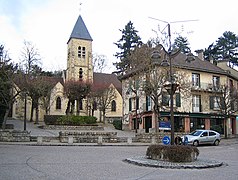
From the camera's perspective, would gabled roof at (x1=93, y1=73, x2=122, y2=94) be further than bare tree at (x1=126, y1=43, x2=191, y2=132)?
Yes

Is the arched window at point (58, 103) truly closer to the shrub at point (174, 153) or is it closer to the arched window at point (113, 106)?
the arched window at point (113, 106)

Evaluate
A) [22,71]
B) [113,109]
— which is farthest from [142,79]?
[113,109]

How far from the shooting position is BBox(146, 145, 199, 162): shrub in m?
14.3

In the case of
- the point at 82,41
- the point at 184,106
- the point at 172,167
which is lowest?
the point at 172,167

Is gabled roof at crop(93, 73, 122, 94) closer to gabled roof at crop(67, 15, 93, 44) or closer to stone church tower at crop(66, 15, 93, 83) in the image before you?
stone church tower at crop(66, 15, 93, 83)

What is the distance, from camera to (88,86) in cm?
4631

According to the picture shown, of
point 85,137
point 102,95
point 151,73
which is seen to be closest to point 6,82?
point 85,137

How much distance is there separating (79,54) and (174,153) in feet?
168

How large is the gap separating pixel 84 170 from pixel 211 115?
113 feet

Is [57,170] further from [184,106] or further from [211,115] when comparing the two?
[211,115]

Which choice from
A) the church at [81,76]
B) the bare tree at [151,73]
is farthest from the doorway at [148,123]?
the church at [81,76]

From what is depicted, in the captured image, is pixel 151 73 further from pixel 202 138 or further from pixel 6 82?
pixel 6 82

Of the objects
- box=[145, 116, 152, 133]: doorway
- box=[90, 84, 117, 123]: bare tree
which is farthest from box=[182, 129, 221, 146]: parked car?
box=[90, 84, 117, 123]: bare tree

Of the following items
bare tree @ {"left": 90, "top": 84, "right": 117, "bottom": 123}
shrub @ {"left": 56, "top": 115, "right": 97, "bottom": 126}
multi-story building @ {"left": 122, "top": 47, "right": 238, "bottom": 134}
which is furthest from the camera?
bare tree @ {"left": 90, "top": 84, "right": 117, "bottom": 123}
